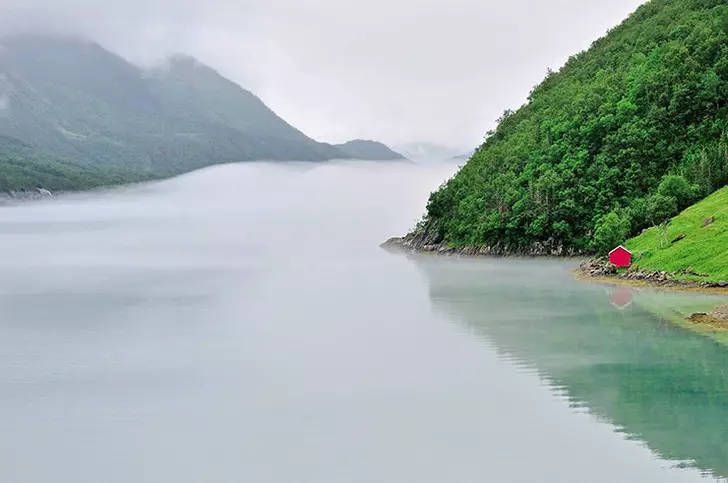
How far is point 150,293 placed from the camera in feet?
261

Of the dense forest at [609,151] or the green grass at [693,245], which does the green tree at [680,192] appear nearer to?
the dense forest at [609,151]

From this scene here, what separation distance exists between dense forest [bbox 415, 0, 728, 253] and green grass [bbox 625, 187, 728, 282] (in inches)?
Result: 354

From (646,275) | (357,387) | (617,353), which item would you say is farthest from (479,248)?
(357,387)

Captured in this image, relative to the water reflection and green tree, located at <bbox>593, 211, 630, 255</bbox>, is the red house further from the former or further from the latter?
green tree, located at <bbox>593, 211, 630, 255</bbox>

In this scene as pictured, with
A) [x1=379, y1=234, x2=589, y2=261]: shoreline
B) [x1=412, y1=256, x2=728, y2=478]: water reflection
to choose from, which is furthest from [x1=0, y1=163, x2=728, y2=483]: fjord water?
[x1=379, y1=234, x2=589, y2=261]: shoreline

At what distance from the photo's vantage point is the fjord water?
28.0 m

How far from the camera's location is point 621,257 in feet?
259

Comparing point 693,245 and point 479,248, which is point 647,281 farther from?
→ point 479,248

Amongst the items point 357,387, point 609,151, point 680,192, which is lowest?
point 357,387

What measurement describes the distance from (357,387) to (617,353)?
50.2 ft

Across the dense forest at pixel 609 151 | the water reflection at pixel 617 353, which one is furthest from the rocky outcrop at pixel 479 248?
the water reflection at pixel 617 353

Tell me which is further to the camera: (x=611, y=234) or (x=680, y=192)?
(x=680, y=192)

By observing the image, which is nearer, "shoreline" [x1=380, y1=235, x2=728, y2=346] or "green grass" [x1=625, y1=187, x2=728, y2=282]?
"shoreline" [x1=380, y1=235, x2=728, y2=346]

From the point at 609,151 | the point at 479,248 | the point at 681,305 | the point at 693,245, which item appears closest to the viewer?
the point at 681,305
